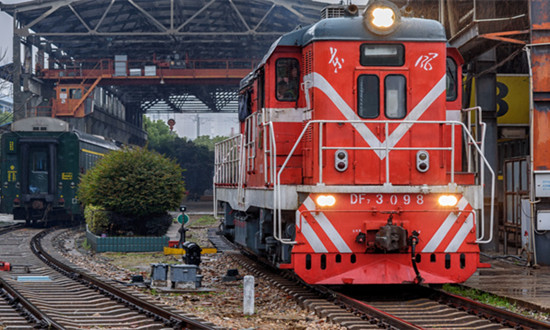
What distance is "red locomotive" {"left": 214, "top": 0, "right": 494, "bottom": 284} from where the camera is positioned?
30.6 feet

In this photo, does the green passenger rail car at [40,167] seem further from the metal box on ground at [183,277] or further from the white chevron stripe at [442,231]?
the white chevron stripe at [442,231]

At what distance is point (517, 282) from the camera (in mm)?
11242

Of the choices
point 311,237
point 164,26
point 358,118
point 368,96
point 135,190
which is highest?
point 164,26

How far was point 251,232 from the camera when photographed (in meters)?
12.3

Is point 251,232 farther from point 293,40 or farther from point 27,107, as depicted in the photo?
point 27,107

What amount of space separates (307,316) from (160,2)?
3393 centimetres

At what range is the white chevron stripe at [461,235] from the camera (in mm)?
9477

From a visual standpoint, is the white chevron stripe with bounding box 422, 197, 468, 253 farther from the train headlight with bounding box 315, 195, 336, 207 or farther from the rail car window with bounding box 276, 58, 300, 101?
the rail car window with bounding box 276, 58, 300, 101

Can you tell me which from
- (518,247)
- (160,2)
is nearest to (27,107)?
(160,2)

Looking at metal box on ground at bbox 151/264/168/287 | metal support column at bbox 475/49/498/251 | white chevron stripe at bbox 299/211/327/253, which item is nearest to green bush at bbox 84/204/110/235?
metal box on ground at bbox 151/264/168/287

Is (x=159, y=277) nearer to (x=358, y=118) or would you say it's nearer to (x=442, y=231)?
(x=358, y=118)

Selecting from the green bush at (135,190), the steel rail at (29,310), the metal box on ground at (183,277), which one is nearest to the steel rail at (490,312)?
the metal box on ground at (183,277)

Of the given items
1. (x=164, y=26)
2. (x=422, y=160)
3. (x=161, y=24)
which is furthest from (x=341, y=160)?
(x=164, y=26)

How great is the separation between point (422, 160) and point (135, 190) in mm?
10826
